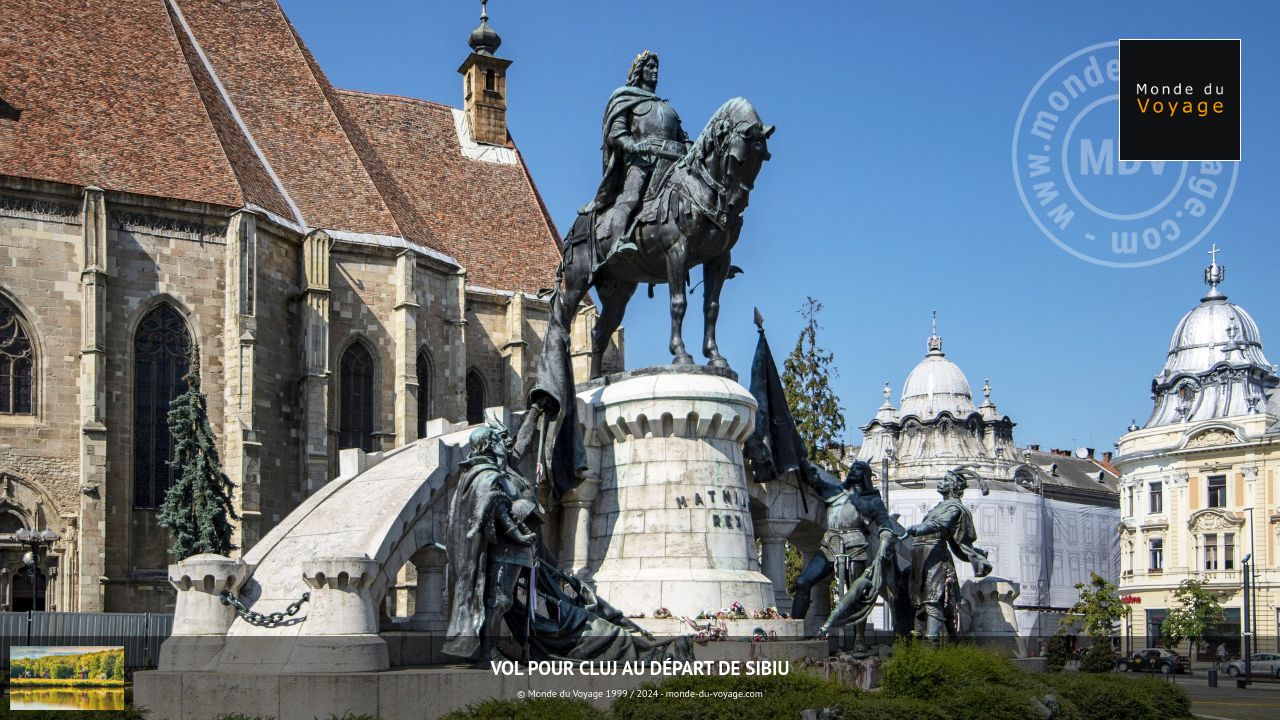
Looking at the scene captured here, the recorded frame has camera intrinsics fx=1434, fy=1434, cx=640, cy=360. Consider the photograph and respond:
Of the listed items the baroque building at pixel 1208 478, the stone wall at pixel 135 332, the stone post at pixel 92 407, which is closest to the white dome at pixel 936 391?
the baroque building at pixel 1208 478

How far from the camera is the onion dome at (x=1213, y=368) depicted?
5538cm

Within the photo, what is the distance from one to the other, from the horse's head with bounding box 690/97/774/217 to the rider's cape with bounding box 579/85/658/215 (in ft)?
3.43

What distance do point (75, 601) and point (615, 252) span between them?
21.0 m

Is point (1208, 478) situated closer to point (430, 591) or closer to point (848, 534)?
point (848, 534)

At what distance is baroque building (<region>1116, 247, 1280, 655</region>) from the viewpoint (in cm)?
5159

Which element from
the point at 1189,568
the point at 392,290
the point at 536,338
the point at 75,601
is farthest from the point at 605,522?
the point at 1189,568

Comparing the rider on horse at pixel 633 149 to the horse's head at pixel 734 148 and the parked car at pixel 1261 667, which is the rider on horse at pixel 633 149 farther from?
the parked car at pixel 1261 667

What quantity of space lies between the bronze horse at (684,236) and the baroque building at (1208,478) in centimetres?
4109

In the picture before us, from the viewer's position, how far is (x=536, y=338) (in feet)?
150

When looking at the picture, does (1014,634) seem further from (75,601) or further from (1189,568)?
(1189,568)

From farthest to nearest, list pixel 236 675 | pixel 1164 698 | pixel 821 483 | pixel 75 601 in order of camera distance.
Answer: pixel 75 601, pixel 821 483, pixel 1164 698, pixel 236 675

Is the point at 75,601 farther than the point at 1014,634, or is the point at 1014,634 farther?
the point at 75,601

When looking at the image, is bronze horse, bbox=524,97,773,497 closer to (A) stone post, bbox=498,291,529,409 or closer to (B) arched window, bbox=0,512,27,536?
(B) arched window, bbox=0,512,27,536

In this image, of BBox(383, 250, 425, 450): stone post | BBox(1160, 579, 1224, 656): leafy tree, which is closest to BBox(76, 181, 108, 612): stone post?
BBox(383, 250, 425, 450): stone post
